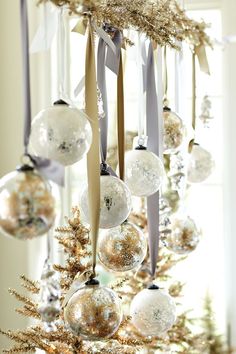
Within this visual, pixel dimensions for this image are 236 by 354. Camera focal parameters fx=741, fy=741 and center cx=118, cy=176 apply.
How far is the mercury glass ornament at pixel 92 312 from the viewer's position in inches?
46.1

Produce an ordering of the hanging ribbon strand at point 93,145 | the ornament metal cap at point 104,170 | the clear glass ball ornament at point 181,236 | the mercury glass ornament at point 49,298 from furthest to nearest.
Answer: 1. the clear glass ball ornament at point 181,236
2. the ornament metal cap at point 104,170
3. the hanging ribbon strand at point 93,145
4. the mercury glass ornament at point 49,298

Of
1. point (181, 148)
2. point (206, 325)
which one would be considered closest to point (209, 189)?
point (206, 325)

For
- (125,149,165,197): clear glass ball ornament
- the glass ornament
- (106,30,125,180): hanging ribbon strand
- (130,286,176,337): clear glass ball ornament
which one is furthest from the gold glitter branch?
(130,286,176,337): clear glass ball ornament

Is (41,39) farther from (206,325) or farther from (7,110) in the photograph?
(206,325)

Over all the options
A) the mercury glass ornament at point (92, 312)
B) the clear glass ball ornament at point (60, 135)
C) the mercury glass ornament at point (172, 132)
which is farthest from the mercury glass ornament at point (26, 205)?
the mercury glass ornament at point (172, 132)

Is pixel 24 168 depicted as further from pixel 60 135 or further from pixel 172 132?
pixel 172 132

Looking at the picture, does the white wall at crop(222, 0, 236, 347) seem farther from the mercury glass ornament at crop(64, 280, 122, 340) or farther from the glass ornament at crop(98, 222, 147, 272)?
the mercury glass ornament at crop(64, 280, 122, 340)

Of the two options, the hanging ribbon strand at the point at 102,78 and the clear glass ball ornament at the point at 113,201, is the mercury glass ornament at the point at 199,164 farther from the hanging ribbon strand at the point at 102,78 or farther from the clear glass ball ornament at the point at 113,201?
the clear glass ball ornament at the point at 113,201

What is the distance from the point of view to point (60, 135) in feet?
3.43

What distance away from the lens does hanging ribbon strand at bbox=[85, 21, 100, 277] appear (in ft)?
3.75

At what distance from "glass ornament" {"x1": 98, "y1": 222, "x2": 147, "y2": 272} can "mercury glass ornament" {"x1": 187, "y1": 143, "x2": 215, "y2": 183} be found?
1.60 feet

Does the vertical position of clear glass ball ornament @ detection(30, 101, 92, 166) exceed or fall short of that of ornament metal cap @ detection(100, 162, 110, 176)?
it exceeds it

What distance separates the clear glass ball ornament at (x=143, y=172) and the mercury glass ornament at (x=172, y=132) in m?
0.19

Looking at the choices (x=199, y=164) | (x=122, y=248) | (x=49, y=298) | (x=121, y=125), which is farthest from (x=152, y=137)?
(x=49, y=298)
